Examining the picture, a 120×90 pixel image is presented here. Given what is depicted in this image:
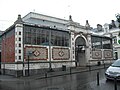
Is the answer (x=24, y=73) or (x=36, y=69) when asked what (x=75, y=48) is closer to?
(x=36, y=69)

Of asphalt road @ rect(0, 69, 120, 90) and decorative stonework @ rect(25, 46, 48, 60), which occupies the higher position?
decorative stonework @ rect(25, 46, 48, 60)

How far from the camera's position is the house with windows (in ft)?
74.3

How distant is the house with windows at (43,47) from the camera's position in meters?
22.7

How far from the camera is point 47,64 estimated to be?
82.7ft

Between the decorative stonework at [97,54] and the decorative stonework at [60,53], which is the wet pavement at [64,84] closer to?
the decorative stonework at [60,53]

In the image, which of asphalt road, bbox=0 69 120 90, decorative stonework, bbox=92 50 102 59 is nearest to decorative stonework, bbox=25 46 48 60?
asphalt road, bbox=0 69 120 90

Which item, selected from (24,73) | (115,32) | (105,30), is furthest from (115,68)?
(105,30)

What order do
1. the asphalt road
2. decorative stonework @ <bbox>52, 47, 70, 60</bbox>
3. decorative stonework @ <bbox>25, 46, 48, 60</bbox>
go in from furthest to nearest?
decorative stonework @ <bbox>52, 47, 70, 60</bbox> → decorative stonework @ <bbox>25, 46, 48, 60</bbox> → the asphalt road

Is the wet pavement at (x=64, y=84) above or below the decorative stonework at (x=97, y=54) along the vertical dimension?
below

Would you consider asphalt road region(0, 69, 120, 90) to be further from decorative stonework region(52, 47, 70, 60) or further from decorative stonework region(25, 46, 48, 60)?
decorative stonework region(52, 47, 70, 60)

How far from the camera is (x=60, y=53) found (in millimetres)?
27281

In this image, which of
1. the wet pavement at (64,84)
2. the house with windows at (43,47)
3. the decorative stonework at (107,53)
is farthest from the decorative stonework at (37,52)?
the decorative stonework at (107,53)

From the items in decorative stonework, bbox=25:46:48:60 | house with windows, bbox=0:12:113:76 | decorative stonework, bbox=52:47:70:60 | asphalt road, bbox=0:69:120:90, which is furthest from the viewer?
decorative stonework, bbox=52:47:70:60

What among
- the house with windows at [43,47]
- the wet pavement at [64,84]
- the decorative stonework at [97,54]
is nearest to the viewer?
the wet pavement at [64,84]
